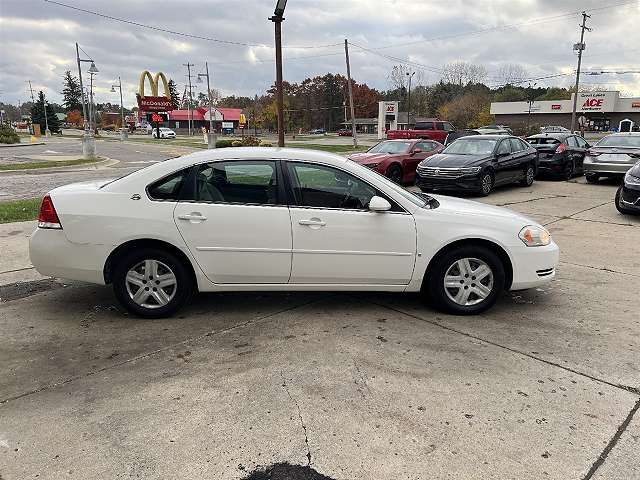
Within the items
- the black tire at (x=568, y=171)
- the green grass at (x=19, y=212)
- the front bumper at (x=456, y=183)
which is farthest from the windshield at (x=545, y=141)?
the green grass at (x=19, y=212)

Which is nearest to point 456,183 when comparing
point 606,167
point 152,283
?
point 606,167

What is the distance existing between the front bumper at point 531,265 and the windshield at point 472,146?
8779 millimetres

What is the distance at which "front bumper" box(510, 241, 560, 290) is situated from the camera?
456 cm

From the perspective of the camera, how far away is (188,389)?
10.7 feet

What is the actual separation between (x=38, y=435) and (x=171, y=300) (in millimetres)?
1747

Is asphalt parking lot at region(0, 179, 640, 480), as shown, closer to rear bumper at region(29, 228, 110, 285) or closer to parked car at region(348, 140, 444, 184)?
rear bumper at region(29, 228, 110, 285)

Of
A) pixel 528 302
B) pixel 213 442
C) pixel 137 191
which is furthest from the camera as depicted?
pixel 528 302

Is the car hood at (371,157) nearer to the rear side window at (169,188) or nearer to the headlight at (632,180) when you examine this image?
the headlight at (632,180)

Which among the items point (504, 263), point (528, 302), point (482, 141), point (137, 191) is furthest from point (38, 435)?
point (482, 141)

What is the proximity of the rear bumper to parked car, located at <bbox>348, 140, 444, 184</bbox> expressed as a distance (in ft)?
32.0

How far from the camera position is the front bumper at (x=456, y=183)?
12.0 metres

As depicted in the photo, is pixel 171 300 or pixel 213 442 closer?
pixel 213 442

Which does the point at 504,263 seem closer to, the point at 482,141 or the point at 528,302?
the point at 528,302

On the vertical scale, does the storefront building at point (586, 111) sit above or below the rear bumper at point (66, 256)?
above
